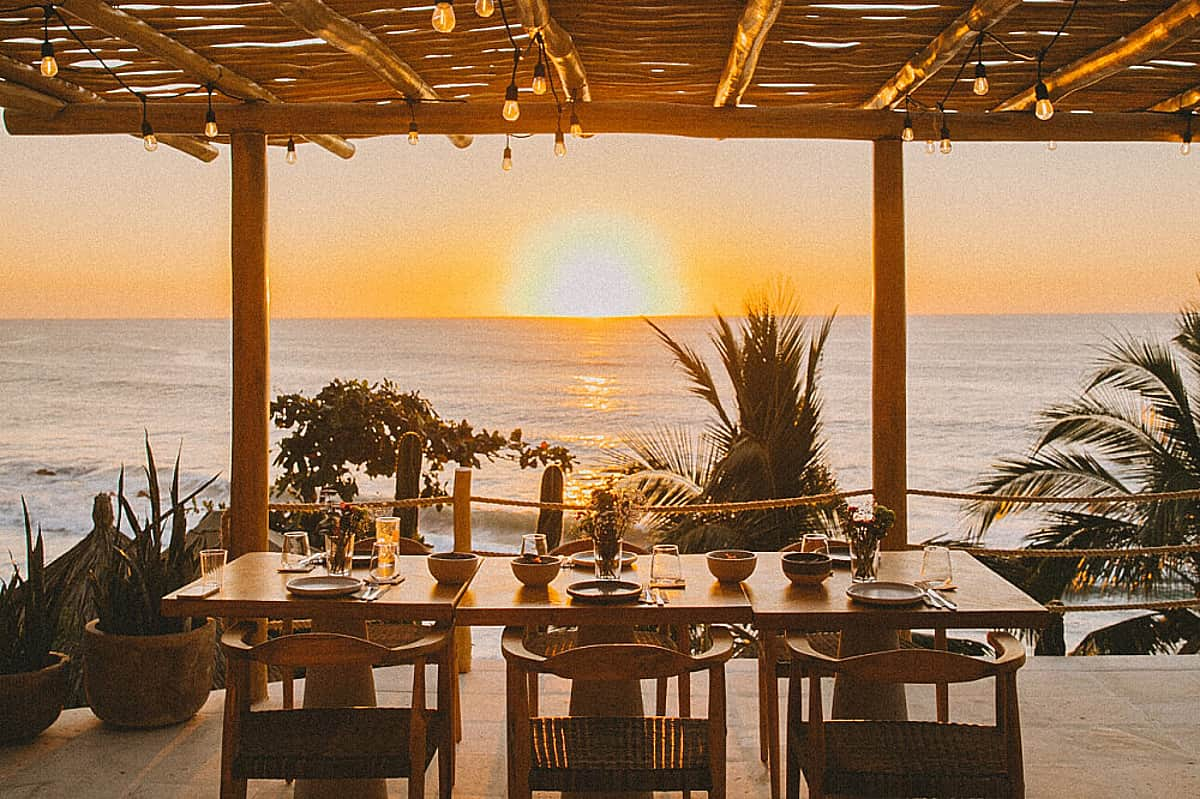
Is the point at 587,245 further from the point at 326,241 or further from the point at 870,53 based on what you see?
the point at 870,53

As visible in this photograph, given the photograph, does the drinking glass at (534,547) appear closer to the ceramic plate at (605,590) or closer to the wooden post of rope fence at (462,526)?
the ceramic plate at (605,590)

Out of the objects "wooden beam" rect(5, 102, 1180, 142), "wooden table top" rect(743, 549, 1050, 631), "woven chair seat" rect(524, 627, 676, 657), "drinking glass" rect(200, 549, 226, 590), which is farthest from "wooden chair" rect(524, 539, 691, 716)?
"wooden beam" rect(5, 102, 1180, 142)

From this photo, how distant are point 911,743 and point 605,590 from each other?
0.94 meters

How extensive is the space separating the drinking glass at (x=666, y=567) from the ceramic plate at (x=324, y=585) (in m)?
0.87

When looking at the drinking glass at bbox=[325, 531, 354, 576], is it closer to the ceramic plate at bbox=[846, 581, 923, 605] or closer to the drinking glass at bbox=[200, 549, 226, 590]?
the drinking glass at bbox=[200, 549, 226, 590]

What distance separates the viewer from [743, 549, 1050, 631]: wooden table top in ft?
10.2

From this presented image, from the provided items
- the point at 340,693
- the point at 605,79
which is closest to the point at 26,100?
the point at 605,79

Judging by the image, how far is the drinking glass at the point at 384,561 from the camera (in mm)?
3521

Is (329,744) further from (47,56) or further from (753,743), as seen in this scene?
(47,56)

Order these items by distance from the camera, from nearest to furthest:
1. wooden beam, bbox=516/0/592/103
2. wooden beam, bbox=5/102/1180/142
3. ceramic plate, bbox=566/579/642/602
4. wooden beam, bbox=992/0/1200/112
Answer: ceramic plate, bbox=566/579/642/602, wooden beam, bbox=516/0/592/103, wooden beam, bbox=992/0/1200/112, wooden beam, bbox=5/102/1180/142

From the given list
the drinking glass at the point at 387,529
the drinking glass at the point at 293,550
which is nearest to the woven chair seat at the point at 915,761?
the drinking glass at the point at 387,529

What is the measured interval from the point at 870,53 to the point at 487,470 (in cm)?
2012

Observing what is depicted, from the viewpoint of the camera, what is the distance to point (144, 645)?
4.18 meters

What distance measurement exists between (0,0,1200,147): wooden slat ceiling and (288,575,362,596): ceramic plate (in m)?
1.75
